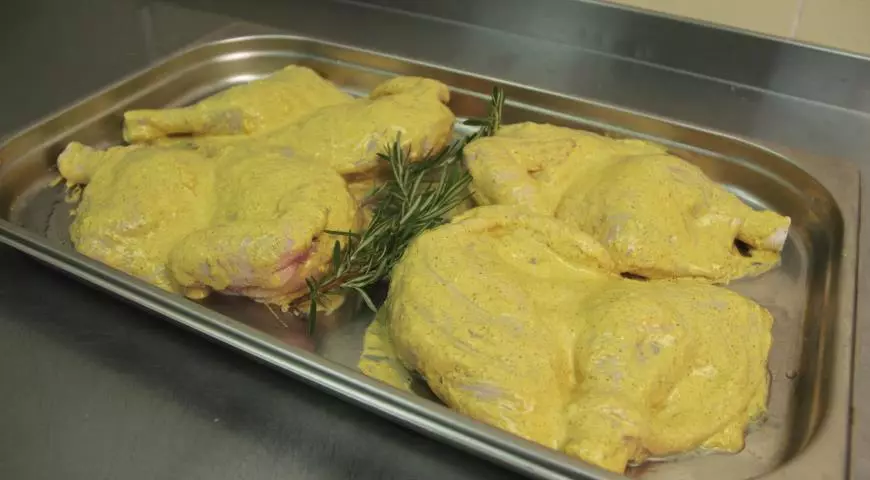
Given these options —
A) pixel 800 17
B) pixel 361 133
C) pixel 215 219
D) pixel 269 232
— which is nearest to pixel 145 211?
pixel 215 219

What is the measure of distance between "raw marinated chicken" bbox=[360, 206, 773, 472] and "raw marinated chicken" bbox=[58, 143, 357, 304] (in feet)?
0.63

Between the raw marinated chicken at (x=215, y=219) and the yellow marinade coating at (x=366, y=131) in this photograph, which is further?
the yellow marinade coating at (x=366, y=131)

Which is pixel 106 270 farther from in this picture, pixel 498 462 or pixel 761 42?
pixel 761 42

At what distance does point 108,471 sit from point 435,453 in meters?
0.50

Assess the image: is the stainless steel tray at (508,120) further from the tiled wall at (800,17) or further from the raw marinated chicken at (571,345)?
the tiled wall at (800,17)

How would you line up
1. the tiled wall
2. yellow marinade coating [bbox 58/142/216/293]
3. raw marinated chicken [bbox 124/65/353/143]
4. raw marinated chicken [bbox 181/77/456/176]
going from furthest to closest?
the tiled wall < raw marinated chicken [bbox 124/65/353/143] < raw marinated chicken [bbox 181/77/456/176] < yellow marinade coating [bbox 58/142/216/293]

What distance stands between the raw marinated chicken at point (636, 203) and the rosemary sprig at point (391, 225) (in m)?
0.08

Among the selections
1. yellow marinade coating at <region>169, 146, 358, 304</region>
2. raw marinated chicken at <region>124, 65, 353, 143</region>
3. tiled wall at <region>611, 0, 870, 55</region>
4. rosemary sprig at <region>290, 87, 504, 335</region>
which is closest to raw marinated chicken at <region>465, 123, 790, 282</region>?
rosemary sprig at <region>290, 87, 504, 335</region>

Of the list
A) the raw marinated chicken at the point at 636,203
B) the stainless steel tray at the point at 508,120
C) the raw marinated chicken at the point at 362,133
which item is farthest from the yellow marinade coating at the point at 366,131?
the stainless steel tray at the point at 508,120

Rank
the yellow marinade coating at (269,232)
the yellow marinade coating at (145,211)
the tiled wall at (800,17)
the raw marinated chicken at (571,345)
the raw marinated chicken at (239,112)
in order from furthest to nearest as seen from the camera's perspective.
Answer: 1. the tiled wall at (800,17)
2. the raw marinated chicken at (239,112)
3. the yellow marinade coating at (145,211)
4. the yellow marinade coating at (269,232)
5. the raw marinated chicken at (571,345)

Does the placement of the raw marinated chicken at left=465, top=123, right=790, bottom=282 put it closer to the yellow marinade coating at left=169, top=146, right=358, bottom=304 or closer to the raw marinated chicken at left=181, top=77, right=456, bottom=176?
the raw marinated chicken at left=181, top=77, right=456, bottom=176

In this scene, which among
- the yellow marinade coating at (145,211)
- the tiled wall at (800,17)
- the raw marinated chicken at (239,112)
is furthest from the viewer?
the tiled wall at (800,17)

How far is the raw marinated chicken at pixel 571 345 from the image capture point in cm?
107

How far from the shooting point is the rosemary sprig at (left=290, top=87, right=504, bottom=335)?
1.33 metres
